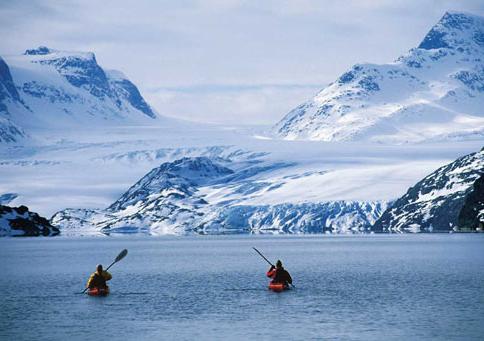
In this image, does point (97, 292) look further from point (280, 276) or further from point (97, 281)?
point (280, 276)

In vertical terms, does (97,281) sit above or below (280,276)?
below

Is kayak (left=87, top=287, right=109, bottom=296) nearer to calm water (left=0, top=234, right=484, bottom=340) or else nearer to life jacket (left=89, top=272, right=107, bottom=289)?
life jacket (left=89, top=272, right=107, bottom=289)

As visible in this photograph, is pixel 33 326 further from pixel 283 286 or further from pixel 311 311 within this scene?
pixel 283 286

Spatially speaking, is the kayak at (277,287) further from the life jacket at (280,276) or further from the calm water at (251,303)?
the calm water at (251,303)

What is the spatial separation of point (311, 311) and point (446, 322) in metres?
11.8

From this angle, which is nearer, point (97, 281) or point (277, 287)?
point (97, 281)

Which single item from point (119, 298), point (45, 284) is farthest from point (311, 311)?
point (45, 284)

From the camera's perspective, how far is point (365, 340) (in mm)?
62125

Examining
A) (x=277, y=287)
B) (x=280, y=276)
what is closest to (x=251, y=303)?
(x=277, y=287)

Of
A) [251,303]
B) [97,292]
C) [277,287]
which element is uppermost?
[277,287]

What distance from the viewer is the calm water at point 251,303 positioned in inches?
2618

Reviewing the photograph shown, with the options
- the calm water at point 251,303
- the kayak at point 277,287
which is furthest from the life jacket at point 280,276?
the calm water at point 251,303

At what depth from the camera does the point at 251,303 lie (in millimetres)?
83562

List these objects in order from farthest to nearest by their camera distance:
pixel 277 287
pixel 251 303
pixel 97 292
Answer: pixel 277 287 → pixel 97 292 → pixel 251 303
